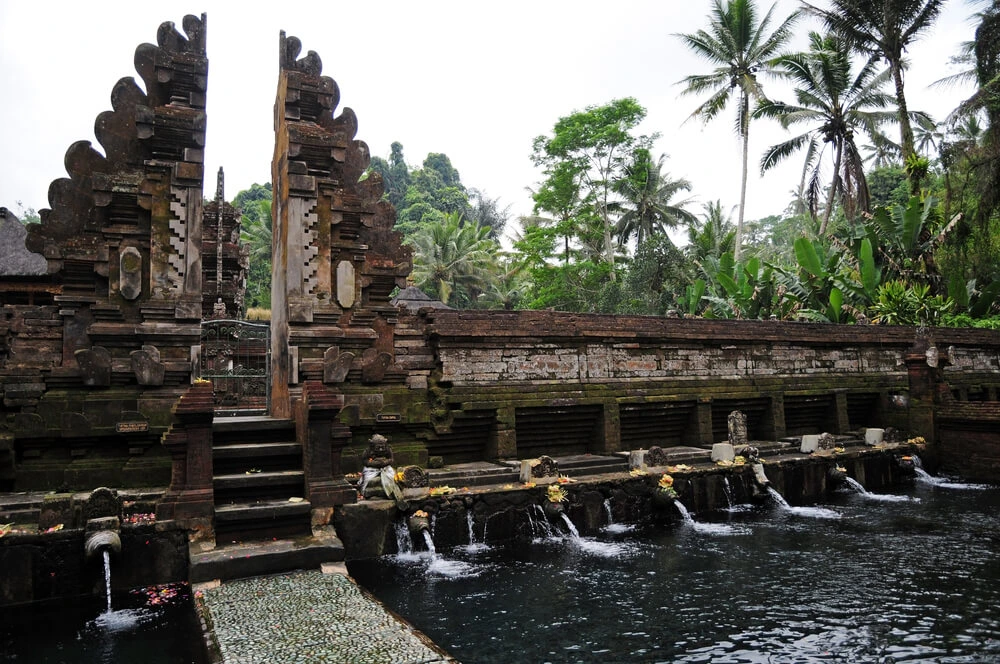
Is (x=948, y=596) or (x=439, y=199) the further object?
(x=439, y=199)

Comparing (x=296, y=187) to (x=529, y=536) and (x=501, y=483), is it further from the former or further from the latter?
(x=529, y=536)

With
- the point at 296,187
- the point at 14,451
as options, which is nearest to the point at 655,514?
the point at 296,187

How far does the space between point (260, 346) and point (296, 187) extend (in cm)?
704

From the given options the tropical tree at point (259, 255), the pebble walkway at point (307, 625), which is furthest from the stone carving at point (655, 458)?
the tropical tree at point (259, 255)

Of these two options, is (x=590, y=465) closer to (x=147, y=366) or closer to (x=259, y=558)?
(x=259, y=558)

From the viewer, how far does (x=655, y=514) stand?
9.34m

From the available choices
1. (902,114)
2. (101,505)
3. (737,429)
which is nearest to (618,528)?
(737,429)

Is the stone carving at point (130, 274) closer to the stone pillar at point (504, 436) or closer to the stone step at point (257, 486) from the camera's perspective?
the stone step at point (257, 486)

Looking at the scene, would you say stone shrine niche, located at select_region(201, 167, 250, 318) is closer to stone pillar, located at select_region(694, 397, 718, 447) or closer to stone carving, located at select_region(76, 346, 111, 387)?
stone carving, located at select_region(76, 346, 111, 387)

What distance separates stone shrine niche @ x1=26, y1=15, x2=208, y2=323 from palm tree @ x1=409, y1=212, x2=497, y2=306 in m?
32.6

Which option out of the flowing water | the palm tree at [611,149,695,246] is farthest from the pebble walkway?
the palm tree at [611,149,695,246]

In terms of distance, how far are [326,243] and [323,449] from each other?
310cm

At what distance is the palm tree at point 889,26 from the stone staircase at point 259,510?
933 inches

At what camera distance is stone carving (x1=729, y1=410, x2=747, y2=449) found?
11.3m
